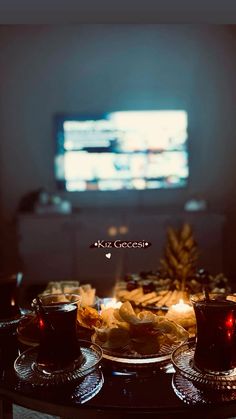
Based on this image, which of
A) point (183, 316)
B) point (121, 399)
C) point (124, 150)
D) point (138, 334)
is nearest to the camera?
point (121, 399)

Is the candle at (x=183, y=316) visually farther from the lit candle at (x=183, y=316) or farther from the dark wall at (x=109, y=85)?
the dark wall at (x=109, y=85)

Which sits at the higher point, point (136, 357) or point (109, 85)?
point (109, 85)

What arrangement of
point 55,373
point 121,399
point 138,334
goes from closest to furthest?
point 121,399, point 55,373, point 138,334

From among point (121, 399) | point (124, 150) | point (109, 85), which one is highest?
point (109, 85)

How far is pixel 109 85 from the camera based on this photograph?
596 centimetres

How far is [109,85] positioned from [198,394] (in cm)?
528

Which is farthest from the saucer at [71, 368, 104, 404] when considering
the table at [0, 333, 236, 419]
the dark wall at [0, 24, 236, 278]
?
the dark wall at [0, 24, 236, 278]

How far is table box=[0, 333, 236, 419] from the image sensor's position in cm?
102

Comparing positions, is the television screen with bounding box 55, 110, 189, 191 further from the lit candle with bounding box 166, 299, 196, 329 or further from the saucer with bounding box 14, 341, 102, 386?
the saucer with bounding box 14, 341, 102, 386

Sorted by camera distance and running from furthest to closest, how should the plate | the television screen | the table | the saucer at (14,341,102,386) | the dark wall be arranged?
the dark wall < the television screen < the plate < the saucer at (14,341,102,386) < the table

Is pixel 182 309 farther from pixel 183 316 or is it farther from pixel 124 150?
pixel 124 150

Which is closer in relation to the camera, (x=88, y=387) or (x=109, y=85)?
(x=88, y=387)

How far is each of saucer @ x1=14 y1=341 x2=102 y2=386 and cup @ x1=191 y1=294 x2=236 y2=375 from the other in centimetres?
27

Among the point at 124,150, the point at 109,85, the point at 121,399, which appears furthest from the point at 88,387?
the point at 109,85
